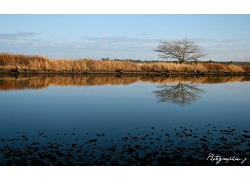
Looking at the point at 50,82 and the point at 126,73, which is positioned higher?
the point at 126,73

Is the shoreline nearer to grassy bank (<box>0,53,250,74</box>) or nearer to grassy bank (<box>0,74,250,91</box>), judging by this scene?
grassy bank (<box>0,53,250,74</box>)

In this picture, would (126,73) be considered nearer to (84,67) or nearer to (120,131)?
(84,67)

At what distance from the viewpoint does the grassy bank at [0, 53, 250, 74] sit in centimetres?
2623

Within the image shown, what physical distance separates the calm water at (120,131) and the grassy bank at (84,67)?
13887 millimetres

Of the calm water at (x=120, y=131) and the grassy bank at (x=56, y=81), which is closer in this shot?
the calm water at (x=120, y=131)

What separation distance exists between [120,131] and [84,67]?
854 inches

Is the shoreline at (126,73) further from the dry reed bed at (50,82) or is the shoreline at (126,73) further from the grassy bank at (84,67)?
the dry reed bed at (50,82)

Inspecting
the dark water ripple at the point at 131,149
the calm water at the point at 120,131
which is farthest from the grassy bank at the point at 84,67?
the dark water ripple at the point at 131,149

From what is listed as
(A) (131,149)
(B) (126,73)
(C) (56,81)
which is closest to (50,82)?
(C) (56,81)

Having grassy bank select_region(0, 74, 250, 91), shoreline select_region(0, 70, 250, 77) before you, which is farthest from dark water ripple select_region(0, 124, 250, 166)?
shoreline select_region(0, 70, 250, 77)

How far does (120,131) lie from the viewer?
764cm

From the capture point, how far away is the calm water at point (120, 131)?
5.66 metres

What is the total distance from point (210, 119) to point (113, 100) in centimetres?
505

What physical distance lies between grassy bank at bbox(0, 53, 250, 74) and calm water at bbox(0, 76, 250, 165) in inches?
547
